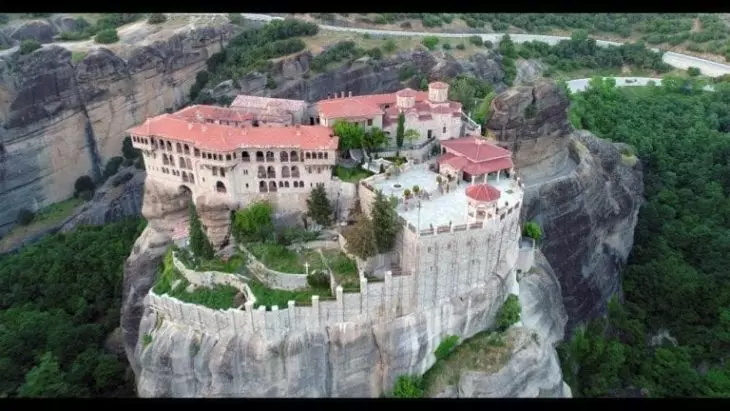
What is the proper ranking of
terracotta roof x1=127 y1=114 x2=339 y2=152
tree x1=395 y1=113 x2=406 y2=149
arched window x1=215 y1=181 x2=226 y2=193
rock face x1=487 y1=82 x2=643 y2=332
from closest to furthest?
terracotta roof x1=127 y1=114 x2=339 y2=152 < arched window x1=215 y1=181 x2=226 y2=193 < tree x1=395 y1=113 x2=406 y2=149 < rock face x1=487 y1=82 x2=643 y2=332

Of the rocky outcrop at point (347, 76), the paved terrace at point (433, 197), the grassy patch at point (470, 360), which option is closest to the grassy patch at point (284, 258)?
Answer: the paved terrace at point (433, 197)

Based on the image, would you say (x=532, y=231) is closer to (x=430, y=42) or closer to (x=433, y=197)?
(x=433, y=197)

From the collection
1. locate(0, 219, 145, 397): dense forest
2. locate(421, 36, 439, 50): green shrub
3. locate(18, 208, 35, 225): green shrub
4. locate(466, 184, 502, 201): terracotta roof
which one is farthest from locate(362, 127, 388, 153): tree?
locate(18, 208, 35, 225): green shrub

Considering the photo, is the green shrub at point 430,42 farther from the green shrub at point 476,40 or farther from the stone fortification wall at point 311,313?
the stone fortification wall at point 311,313

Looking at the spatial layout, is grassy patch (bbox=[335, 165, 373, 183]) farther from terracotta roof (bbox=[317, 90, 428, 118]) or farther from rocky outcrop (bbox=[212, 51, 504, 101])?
rocky outcrop (bbox=[212, 51, 504, 101])
